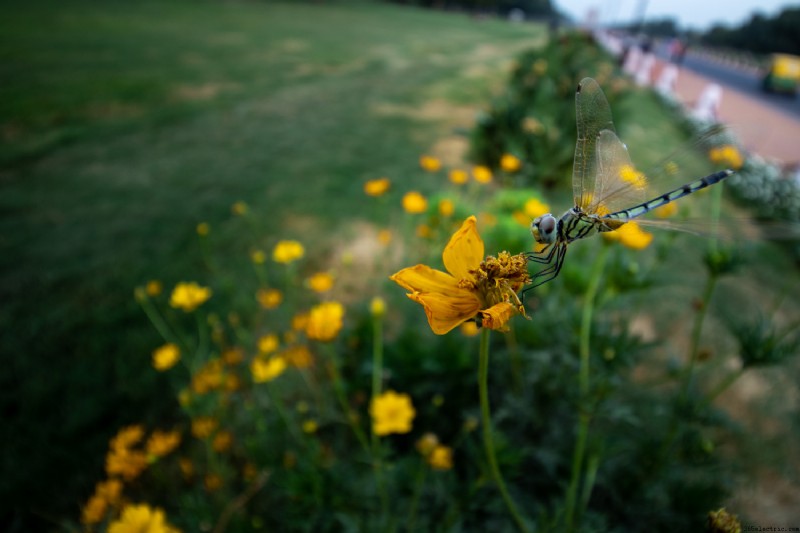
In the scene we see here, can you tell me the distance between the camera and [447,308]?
697mm

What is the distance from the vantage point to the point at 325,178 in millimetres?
4742

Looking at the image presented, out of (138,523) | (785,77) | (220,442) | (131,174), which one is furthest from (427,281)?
(785,77)

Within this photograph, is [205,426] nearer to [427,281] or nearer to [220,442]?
[220,442]

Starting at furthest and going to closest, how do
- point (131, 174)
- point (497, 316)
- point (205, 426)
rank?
point (131, 174)
point (205, 426)
point (497, 316)

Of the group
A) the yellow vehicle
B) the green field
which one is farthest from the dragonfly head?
the yellow vehicle

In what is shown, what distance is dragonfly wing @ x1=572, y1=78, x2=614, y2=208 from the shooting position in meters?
0.86

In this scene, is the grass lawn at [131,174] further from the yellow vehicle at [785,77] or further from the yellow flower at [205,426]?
the yellow vehicle at [785,77]

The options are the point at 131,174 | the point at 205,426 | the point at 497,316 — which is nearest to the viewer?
the point at 497,316

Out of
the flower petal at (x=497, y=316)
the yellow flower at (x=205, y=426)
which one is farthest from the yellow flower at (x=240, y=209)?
the flower petal at (x=497, y=316)

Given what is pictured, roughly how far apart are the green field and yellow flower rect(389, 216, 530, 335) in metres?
0.72

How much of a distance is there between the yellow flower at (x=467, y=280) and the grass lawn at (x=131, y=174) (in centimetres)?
166

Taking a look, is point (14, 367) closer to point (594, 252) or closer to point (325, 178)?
point (325, 178)

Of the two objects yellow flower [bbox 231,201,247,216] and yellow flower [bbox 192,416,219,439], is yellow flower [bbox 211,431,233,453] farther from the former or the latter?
yellow flower [bbox 231,201,247,216]

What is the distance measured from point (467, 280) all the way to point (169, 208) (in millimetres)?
4151
